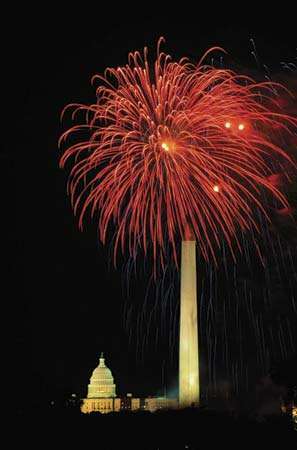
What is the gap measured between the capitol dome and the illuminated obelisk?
47.3 metres

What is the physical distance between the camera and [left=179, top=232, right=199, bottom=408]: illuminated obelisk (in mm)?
96375

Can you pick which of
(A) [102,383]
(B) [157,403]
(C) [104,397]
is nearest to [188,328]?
(B) [157,403]

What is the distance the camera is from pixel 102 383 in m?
152

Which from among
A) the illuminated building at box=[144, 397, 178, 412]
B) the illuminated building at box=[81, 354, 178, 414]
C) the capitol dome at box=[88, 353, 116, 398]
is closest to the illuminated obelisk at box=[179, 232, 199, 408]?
the illuminated building at box=[144, 397, 178, 412]

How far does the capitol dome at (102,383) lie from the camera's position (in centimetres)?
15125

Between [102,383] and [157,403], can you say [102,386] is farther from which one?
[157,403]

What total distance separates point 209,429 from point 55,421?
9560 mm

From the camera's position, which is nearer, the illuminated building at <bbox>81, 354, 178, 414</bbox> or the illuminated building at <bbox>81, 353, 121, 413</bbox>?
the illuminated building at <bbox>81, 354, 178, 414</bbox>

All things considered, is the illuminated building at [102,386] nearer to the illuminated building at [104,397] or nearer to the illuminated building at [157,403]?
the illuminated building at [104,397]

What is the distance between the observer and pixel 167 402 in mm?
121375

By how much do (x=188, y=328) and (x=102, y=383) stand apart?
53932 mm

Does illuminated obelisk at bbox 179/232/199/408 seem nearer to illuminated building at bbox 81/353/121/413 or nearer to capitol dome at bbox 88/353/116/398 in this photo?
illuminated building at bbox 81/353/121/413

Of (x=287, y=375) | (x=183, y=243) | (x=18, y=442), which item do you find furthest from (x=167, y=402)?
(x=18, y=442)

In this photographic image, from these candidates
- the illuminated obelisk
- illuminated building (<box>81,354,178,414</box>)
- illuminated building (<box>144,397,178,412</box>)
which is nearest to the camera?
the illuminated obelisk
